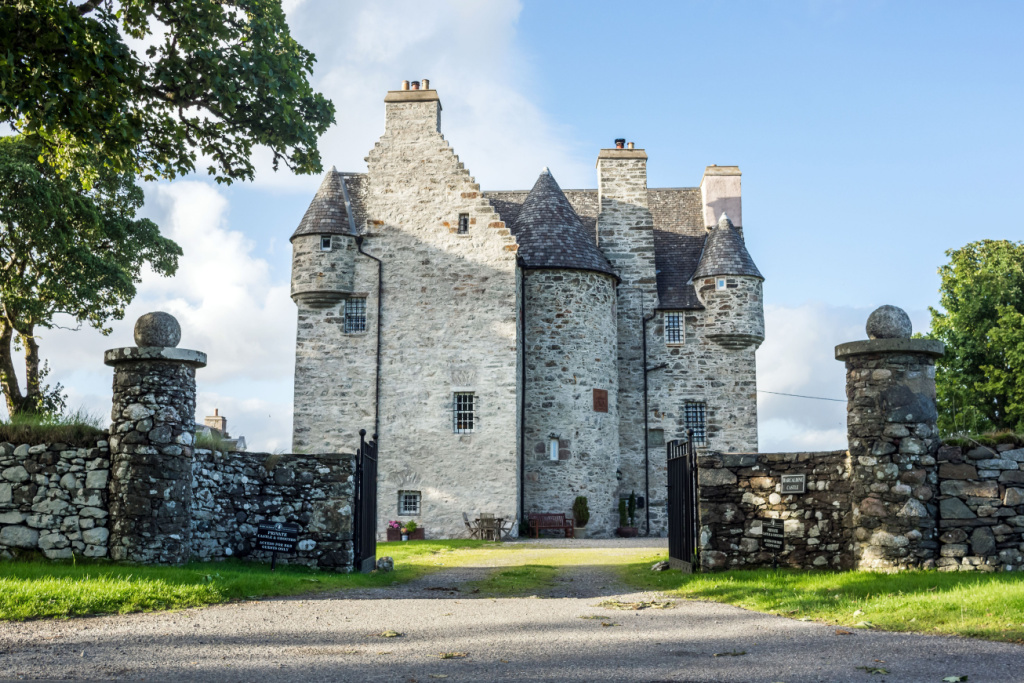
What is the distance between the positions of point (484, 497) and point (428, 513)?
1743 millimetres

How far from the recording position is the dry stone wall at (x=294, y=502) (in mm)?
14121

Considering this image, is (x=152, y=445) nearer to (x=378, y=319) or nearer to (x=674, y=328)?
(x=378, y=319)

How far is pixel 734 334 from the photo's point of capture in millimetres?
31844

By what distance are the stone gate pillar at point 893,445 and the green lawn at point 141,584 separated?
6878mm

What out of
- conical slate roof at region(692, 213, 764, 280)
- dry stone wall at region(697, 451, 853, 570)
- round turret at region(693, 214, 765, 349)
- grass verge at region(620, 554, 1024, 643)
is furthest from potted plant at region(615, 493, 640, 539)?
dry stone wall at region(697, 451, 853, 570)

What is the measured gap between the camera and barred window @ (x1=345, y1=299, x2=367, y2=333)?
29.4m

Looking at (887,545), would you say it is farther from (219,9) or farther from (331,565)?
(219,9)

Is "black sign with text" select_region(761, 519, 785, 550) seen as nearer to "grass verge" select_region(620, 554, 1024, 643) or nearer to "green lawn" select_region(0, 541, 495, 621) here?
"grass verge" select_region(620, 554, 1024, 643)

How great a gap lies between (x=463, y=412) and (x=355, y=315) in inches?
186

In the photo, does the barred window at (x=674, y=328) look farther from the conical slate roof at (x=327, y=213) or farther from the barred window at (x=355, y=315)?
the conical slate roof at (x=327, y=213)

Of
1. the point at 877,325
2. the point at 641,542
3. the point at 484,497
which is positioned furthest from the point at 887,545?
the point at 484,497

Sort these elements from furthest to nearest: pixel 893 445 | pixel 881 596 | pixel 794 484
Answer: pixel 794 484 < pixel 893 445 < pixel 881 596

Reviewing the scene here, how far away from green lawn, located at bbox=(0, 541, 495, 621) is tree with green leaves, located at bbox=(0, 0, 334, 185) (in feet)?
20.4

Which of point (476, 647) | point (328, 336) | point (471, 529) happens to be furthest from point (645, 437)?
point (476, 647)
